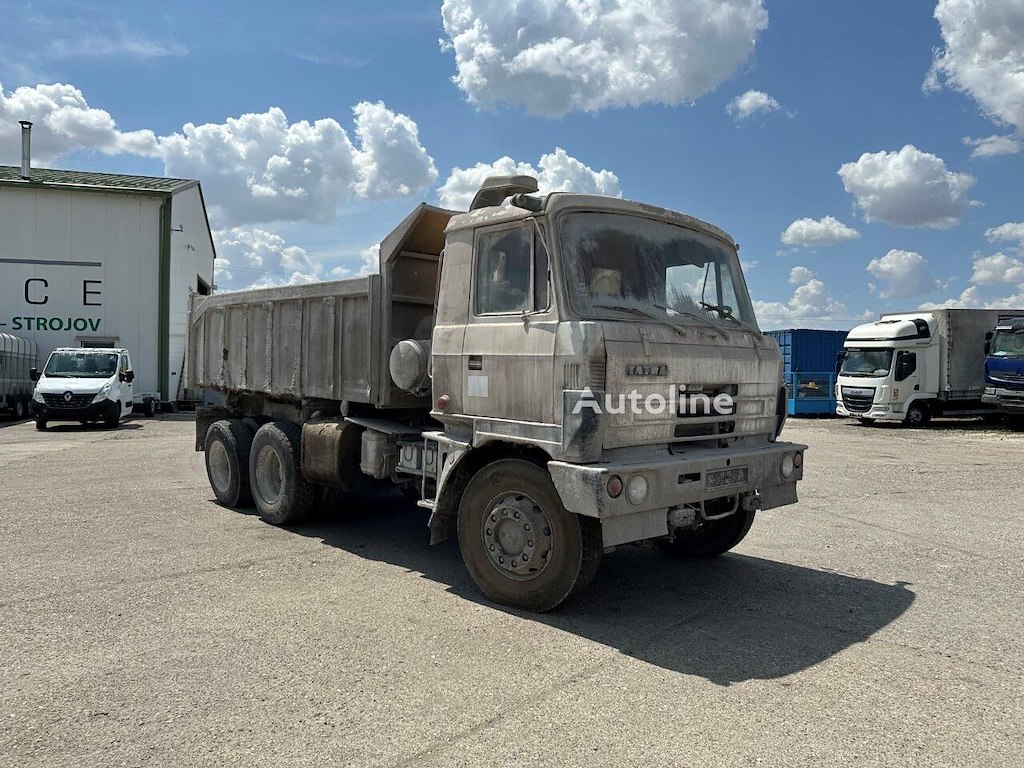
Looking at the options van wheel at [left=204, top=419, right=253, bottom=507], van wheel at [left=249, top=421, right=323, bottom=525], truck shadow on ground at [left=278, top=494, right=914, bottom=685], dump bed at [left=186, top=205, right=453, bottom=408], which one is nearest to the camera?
truck shadow on ground at [left=278, top=494, right=914, bottom=685]

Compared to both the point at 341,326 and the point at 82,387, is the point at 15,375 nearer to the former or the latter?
the point at 82,387

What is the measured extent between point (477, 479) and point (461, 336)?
A: 1085mm

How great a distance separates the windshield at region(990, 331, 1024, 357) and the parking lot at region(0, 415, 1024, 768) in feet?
52.4

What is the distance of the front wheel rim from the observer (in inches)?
323

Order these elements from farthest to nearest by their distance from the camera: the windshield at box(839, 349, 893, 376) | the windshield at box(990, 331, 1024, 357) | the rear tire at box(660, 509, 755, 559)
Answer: the windshield at box(839, 349, 893, 376) → the windshield at box(990, 331, 1024, 357) → the rear tire at box(660, 509, 755, 559)

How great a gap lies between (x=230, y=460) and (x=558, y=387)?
543 centimetres

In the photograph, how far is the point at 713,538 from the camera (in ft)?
21.8

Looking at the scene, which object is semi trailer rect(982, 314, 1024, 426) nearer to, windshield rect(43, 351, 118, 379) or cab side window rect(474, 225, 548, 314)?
cab side window rect(474, 225, 548, 314)

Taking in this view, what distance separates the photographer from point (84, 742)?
11.1 feet

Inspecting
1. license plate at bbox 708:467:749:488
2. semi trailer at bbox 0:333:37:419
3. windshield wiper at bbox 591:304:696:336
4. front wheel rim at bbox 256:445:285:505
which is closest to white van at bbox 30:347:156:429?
semi trailer at bbox 0:333:37:419

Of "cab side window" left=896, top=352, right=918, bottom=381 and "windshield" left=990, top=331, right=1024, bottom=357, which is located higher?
"windshield" left=990, top=331, right=1024, bottom=357

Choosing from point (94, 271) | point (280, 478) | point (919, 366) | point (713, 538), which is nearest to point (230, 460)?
point (280, 478)

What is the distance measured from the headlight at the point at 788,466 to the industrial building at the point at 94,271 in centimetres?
2590

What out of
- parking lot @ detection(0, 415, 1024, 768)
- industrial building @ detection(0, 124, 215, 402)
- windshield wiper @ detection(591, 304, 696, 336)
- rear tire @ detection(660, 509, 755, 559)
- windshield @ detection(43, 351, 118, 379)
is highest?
industrial building @ detection(0, 124, 215, 402)
